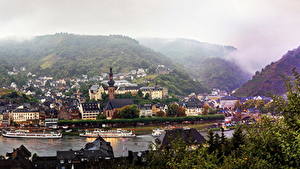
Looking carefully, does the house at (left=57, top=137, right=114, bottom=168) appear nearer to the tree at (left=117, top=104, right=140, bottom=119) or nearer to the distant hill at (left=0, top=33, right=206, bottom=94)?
the tree at (left=117, top=104, right=140, bottom=119)

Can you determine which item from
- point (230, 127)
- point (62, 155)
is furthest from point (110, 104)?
point (62, 155)

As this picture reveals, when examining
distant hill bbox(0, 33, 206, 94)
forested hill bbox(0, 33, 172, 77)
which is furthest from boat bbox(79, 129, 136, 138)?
forested hill bbox(0, 33, 172, 77)

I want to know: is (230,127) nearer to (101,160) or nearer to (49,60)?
(101,160)

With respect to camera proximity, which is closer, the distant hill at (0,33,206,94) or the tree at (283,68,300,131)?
the tree at (283,68,300,131)

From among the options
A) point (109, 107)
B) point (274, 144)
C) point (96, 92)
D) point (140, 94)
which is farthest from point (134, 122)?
point (274, 144)

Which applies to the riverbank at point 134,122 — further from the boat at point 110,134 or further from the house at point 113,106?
the boat at point 110,134

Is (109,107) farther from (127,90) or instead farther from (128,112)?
(127,90)
